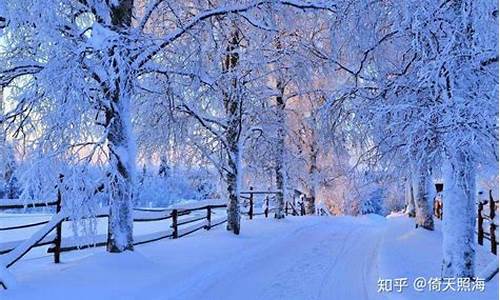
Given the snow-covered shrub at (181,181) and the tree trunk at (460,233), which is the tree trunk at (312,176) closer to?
the snow-covered shrub at (181,181)

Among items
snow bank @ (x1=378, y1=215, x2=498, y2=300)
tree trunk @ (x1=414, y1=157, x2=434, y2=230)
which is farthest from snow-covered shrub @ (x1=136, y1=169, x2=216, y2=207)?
tree trunk @ (x1=414, y1=157, x2=434, y2=230)

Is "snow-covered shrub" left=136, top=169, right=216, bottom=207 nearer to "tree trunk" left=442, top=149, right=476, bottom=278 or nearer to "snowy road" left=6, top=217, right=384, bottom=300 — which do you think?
"snowy road" left=6, top=217, right=384, bottom=300

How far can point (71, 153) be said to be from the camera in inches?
291

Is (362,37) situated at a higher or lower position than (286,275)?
higher

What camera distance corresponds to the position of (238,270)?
8805 mm

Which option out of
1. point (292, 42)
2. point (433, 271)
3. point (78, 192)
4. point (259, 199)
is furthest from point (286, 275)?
point (259, 199)

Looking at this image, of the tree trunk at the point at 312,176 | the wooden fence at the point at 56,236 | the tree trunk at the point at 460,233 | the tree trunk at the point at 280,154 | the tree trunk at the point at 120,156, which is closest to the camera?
the tree trunk at the point at 460,233

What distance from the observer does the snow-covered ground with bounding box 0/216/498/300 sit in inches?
257

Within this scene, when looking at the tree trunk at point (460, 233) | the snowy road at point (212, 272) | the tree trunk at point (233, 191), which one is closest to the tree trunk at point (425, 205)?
the snowy road at point (212, 272)

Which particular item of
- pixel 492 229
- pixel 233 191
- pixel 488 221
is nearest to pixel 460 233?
pixel 492 229

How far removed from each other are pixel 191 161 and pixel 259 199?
11613 millimetres

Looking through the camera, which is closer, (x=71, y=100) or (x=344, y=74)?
(x=71, y=100)

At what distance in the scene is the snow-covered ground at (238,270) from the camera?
6.52 m

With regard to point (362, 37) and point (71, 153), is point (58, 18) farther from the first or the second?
point (362, 37)
